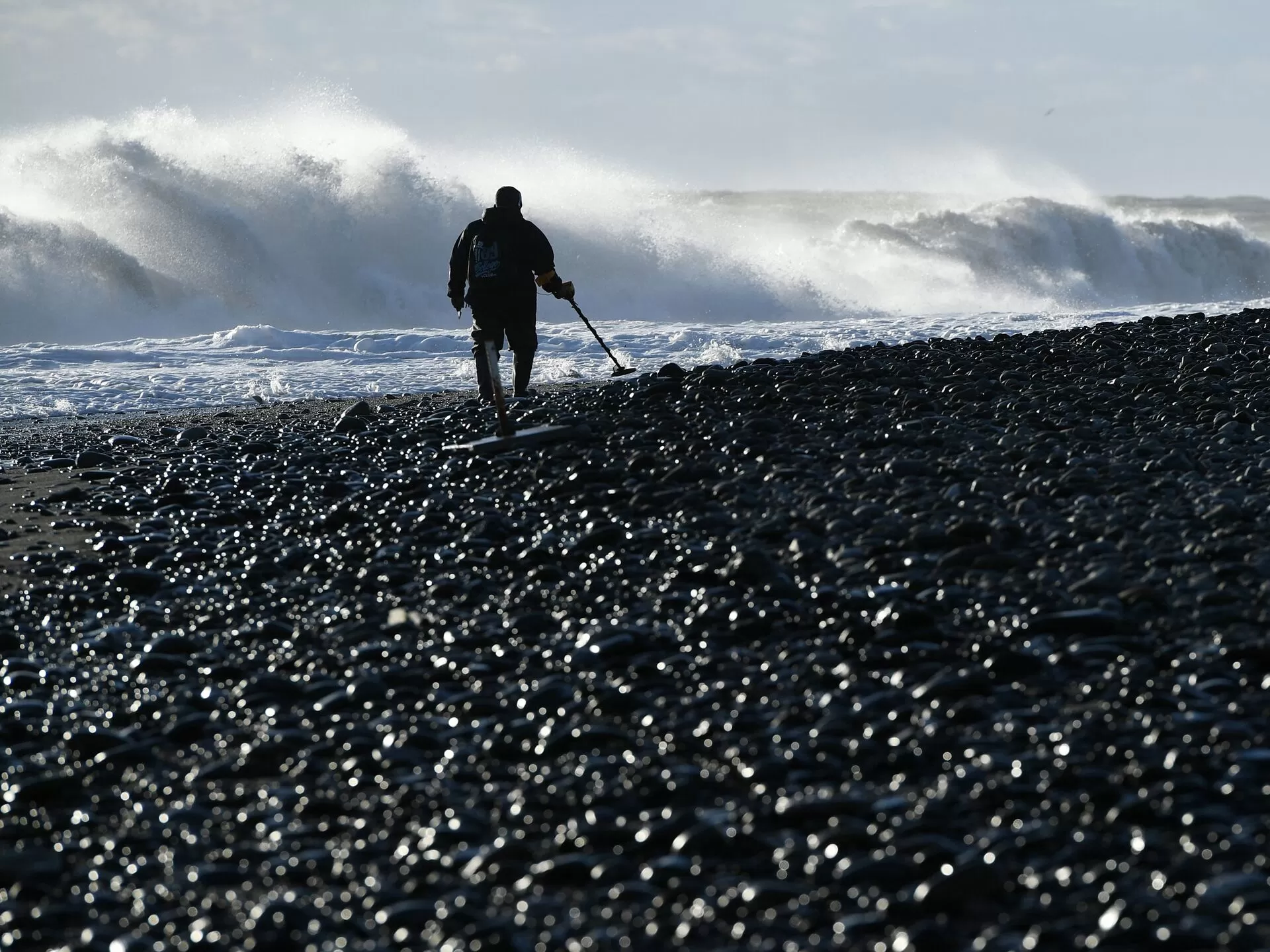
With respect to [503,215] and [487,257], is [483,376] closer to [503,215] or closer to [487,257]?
[487,257]

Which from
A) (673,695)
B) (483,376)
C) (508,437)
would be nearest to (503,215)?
(483,376)

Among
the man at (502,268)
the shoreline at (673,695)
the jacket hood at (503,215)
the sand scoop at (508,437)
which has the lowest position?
the shoreline at (673,695)

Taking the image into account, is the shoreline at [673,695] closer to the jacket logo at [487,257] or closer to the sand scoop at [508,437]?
the sand scoop at [508,437]

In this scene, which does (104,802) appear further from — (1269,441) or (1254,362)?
(1254,362)

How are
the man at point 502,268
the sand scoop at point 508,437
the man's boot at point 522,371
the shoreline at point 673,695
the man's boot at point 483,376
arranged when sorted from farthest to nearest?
the man's boot at point 522,371, the man's boot at point 483,376, the man at point 502,268, the sand scoop at point 508,437, the shoreline at point 673,695

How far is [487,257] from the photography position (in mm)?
9562

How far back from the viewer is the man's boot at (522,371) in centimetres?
1009

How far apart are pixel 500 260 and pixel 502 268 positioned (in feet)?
0.17

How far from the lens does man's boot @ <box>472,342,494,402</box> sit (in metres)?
9.77

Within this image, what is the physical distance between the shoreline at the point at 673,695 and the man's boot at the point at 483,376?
8.38 feet

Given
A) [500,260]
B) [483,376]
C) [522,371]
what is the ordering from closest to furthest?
1. [500,260]
2. [483,376]
3. [522,371]

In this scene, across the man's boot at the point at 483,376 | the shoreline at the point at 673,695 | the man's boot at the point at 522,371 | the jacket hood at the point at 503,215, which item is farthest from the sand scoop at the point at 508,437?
the man's boot at the point at 522,371

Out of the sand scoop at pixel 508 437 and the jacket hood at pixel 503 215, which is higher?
the jacket hood at pixel 503 215

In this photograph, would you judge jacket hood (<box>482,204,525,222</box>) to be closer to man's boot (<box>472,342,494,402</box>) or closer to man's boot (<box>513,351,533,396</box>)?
man's boot (<box>472,342,494,402</box>)
